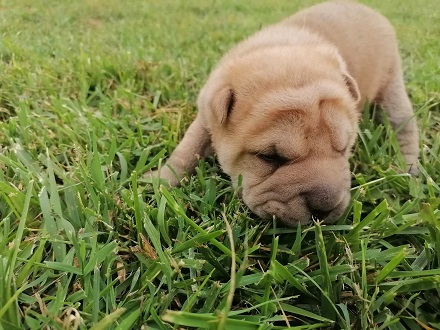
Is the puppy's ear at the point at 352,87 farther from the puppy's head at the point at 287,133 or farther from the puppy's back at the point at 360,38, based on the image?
the puppy's back at the point at 360,38

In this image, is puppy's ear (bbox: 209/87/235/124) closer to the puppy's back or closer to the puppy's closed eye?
the puppy's closed eye

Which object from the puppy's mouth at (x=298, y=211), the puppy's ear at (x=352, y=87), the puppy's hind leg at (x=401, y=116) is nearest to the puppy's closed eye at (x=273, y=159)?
the puppy's mouth at (x=298, y=211)

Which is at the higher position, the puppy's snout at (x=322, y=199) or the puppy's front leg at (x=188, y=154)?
the puppy's snout at (x=322, y=199)

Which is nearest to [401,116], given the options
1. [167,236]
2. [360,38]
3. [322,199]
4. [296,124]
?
[360,38]

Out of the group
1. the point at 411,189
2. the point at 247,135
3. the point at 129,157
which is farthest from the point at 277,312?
the point at 129,157

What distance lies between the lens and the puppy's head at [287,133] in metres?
2.04

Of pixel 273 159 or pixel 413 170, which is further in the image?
pixel 413 170

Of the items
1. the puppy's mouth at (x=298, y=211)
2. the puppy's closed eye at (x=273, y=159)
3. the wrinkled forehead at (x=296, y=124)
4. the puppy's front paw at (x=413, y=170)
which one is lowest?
the puppy's front paw at (x=413, y=170)

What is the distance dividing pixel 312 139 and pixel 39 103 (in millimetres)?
2163

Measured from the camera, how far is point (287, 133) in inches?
82.7

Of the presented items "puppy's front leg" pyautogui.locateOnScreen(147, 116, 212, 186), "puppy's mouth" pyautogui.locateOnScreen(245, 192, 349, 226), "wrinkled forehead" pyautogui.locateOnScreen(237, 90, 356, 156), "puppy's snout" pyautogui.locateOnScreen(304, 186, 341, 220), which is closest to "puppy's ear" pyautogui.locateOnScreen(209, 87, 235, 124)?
"wrinkled forehead" pyautogui.locateOnScreen(237, 90, 356, 156)

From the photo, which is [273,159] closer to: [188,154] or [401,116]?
[188,154]

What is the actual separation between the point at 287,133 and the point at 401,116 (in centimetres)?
162

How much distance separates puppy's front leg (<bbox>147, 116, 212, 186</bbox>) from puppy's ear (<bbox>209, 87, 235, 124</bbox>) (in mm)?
415
